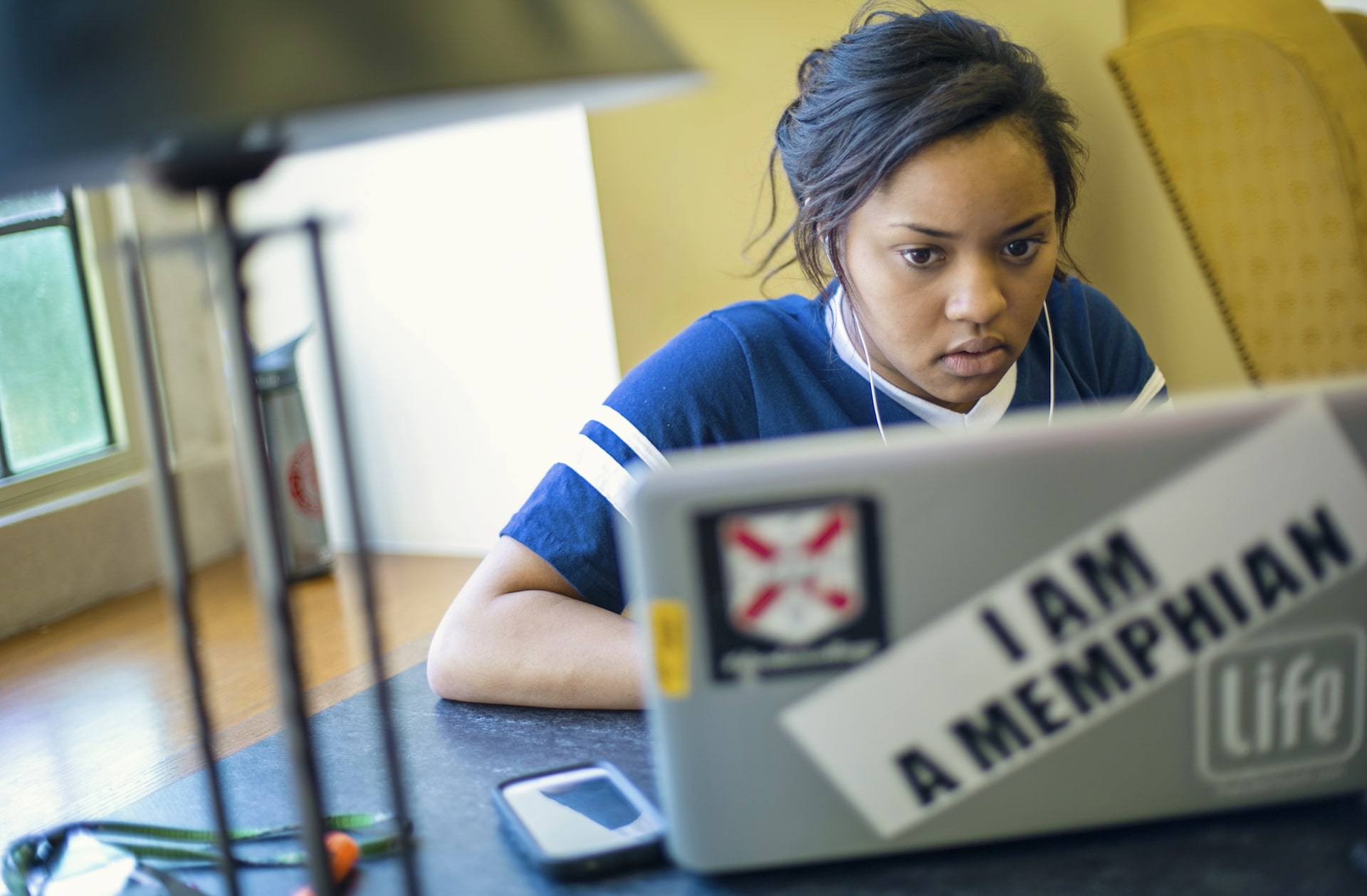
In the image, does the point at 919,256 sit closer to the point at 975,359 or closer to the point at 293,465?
the point at 975,359

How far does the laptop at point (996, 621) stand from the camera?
50 centimetres

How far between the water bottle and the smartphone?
8.29 ft

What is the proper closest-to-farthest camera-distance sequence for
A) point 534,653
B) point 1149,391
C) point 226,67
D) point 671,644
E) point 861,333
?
point 226,67, point 671,644, point 534,653, point 861,333, point 1149,391

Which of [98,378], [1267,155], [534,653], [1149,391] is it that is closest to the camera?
[534,653]

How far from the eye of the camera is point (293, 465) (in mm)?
3080

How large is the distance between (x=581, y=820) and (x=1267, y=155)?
171 centimetres

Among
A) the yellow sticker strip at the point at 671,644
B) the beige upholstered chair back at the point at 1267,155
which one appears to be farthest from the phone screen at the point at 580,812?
the beige upholstered chair back at the point at 1267,155

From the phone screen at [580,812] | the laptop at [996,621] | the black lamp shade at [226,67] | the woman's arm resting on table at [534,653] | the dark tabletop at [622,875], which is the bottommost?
the dark tabletop at [622,875]

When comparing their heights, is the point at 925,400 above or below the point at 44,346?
below

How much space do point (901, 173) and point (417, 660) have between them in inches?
22.2

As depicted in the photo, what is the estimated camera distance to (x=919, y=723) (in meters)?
0.51

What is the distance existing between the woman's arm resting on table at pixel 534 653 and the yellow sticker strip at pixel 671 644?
0.99ft

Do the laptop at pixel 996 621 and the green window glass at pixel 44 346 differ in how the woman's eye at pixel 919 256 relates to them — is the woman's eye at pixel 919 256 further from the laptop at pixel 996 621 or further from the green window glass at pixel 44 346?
the green window glass at pixel 44 346

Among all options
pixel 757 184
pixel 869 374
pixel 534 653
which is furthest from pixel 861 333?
pixel 757 184
